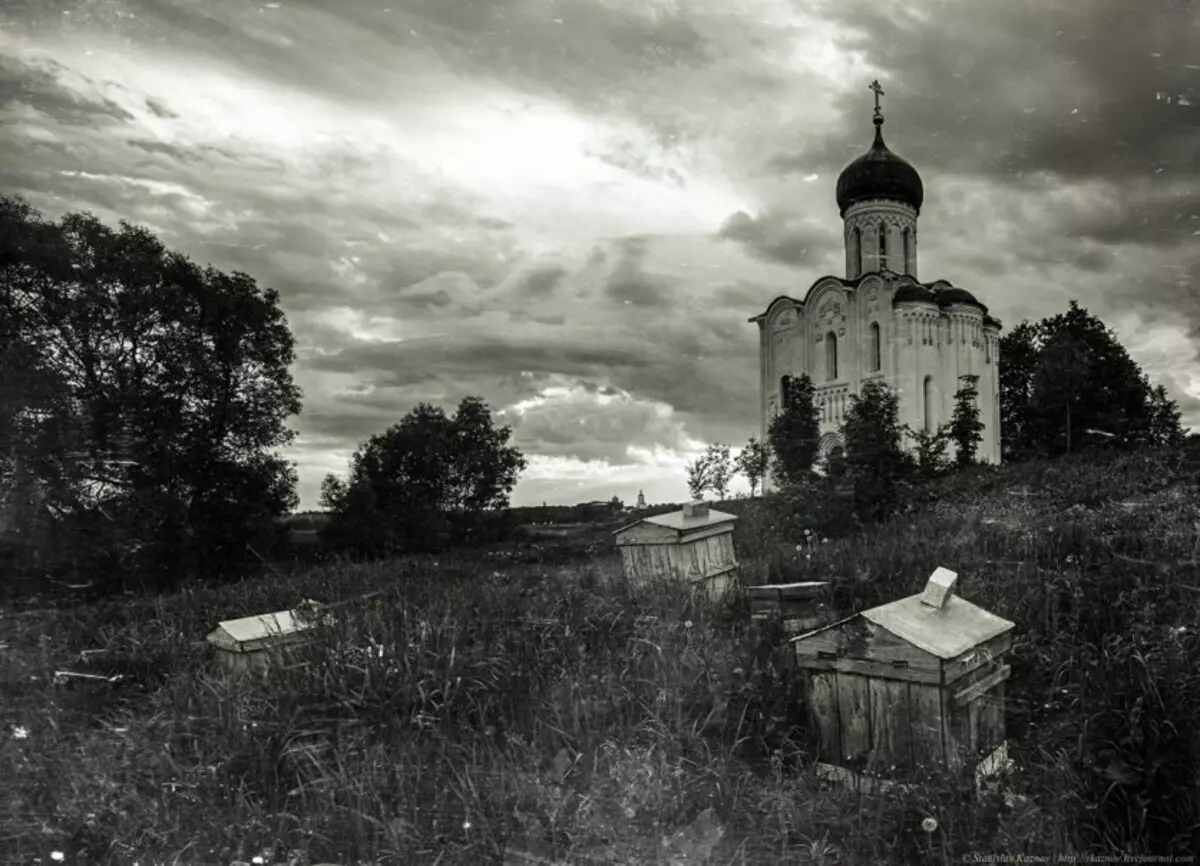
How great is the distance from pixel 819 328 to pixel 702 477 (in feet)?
69.4

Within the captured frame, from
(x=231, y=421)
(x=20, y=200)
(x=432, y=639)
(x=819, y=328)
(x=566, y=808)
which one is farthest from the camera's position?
(x=819, y=328)

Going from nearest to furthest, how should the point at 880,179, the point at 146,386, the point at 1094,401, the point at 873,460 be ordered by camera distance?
1. the point at 146,386
2. the point at 873,460
3. the point at 1094,401
4. the point at 880,179

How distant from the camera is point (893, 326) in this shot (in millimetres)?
30828

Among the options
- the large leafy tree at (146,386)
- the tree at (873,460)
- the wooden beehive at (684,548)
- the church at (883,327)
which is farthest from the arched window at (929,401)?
the large leafy tree at (146,386)

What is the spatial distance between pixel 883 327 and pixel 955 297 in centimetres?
365

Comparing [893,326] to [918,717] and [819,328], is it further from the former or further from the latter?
[918,717]

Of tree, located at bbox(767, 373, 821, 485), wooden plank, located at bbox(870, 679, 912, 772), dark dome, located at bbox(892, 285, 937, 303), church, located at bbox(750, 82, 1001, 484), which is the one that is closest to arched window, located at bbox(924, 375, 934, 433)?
church, located at bbox(750, 82, 1001, 484)

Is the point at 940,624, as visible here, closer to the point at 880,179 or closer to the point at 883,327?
the point at 883,327

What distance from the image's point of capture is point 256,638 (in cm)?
565

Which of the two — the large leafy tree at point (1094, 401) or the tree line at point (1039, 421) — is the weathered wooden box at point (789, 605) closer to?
the tree line at point (1039, 421)

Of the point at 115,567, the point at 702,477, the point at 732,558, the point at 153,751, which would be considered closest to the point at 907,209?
the point at 702,477

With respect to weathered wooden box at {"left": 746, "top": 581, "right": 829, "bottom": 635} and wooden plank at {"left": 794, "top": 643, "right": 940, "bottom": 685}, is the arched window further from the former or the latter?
wooden plank at {"left": 794, "top": 643, "right": 940, "bottom": 685}

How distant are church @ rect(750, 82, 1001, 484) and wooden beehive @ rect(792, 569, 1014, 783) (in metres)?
26.0

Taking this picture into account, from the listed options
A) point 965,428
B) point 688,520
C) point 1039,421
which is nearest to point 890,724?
point 688,520
